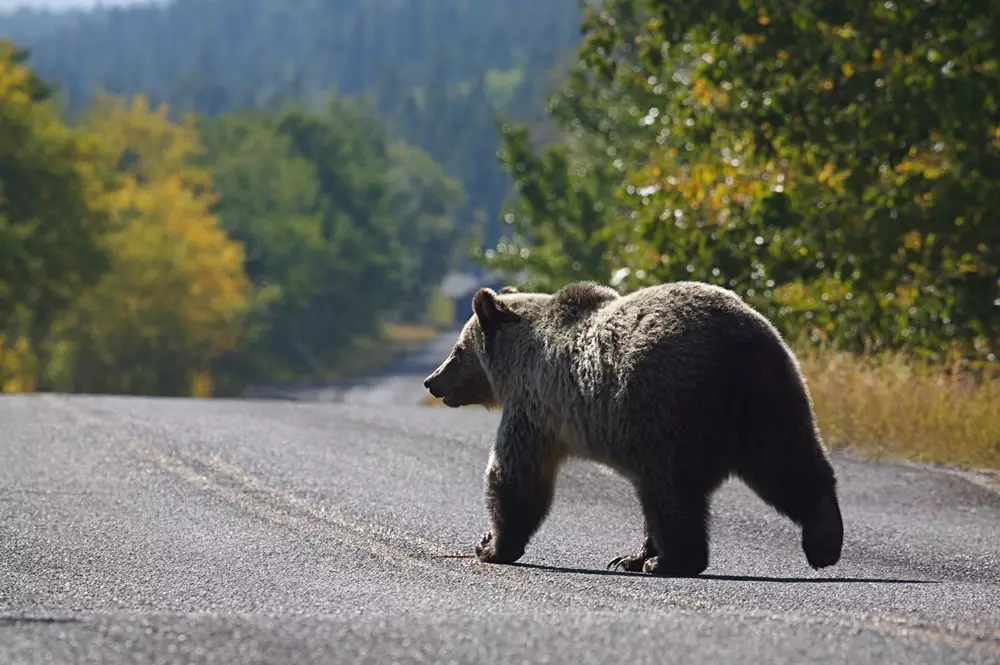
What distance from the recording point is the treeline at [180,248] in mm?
53688

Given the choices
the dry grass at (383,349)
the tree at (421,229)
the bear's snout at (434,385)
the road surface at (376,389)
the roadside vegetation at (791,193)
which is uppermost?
the tree at (421,229)

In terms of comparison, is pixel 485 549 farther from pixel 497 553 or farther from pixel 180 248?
pixel 180 248

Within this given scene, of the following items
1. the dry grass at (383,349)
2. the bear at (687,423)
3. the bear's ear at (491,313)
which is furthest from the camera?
the dry grass at (383,349)

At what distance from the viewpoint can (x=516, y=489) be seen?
27.2 feet

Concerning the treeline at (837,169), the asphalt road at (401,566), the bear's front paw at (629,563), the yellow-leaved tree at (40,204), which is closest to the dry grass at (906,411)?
the asphalt road at (401,566)

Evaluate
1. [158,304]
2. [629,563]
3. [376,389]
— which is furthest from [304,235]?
[629,563]

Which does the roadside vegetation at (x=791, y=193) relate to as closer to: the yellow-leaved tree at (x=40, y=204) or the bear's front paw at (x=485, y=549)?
the yellow-leaved tree at (x=40, y=204)

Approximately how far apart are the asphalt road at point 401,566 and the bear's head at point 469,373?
745 millimetres

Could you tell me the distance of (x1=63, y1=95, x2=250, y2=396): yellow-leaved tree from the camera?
7206 cm

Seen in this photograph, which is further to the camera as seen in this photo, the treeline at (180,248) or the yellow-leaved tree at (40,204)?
the treeline at (180,248)

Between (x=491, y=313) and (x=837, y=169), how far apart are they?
361 inches

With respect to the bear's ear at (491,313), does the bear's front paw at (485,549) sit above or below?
below

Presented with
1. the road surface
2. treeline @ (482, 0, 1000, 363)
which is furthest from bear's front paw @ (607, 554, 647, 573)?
the road surface

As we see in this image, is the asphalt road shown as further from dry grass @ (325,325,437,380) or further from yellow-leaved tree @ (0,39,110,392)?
dry grass @ (325,325,437,380)
